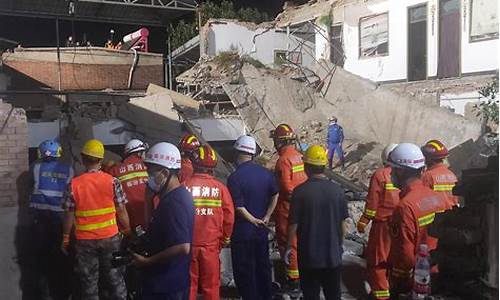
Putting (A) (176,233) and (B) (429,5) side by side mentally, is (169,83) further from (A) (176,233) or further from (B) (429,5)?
(A) (176,233)

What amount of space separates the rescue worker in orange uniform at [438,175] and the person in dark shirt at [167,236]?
2.49 meters

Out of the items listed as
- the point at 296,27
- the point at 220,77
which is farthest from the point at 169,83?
the point at 296,27

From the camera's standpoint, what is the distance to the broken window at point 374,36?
9781 millimetres

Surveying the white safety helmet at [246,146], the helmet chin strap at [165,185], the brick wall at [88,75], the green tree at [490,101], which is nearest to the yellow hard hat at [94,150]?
the white safety helmet at [246,146]

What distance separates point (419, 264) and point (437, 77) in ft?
20.9

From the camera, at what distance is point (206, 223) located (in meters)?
4.18

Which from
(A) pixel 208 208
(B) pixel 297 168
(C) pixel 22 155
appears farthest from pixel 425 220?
(C) pixel 22 155

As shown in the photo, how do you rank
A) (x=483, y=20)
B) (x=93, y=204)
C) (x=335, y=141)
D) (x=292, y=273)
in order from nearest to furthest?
(x=93, y=204) < (x=292, y=273) < (x=483, y=20) < (x=335, y=141)

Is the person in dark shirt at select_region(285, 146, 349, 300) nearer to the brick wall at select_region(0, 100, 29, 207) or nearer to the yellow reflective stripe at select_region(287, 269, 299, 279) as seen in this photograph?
the yellow reflective stripe at select_region(287, 269, 299, 279)

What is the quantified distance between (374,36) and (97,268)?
6903 mm

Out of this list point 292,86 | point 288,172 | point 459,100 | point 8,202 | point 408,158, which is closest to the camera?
point 408,158

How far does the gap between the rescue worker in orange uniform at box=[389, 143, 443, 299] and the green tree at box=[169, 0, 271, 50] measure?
507 cm

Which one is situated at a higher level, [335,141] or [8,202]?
[335,141]

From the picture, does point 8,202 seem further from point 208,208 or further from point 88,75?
point 88,75
